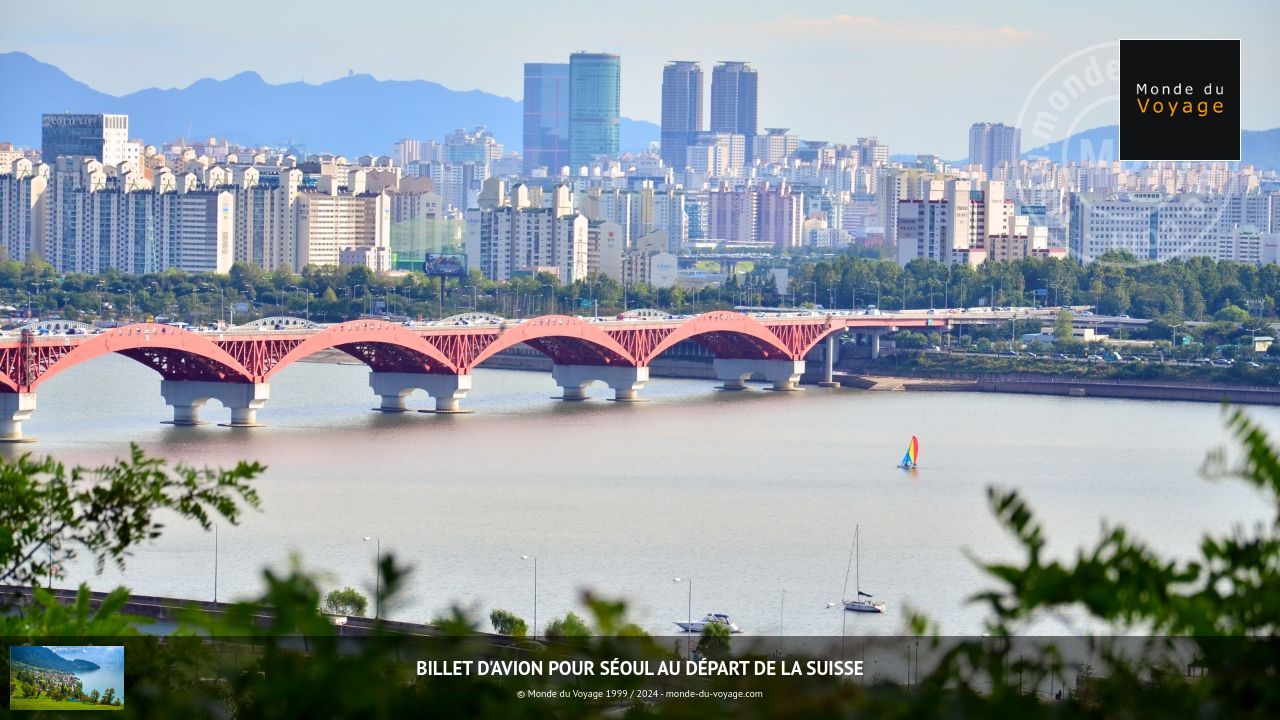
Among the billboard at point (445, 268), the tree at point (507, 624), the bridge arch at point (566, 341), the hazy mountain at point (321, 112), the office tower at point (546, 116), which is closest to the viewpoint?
the tree at point (507, 624)

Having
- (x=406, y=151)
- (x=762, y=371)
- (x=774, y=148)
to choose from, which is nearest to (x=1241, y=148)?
(x=774, y=148)

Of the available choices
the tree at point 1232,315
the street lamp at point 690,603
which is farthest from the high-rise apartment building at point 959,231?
the street lamp at point 690,603

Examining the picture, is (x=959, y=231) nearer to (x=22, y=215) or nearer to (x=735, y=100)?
(x=22, y=215)

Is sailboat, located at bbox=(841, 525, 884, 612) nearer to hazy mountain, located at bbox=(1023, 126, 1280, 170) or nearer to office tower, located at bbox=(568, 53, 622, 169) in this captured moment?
hazy mountain, located at bbox=(1023, 126, 1280, 170)

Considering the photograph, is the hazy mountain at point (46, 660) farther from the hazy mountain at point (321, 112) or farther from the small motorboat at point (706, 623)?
the hazy mountain at point (321, 112)

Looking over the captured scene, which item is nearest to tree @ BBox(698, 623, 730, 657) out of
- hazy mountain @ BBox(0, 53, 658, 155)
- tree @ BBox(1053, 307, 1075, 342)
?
tree @ BBox(1053, 307, 1075, 342)

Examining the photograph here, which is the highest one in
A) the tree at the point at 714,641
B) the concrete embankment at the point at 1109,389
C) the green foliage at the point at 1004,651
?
the green foliage at the point at 1004,651
